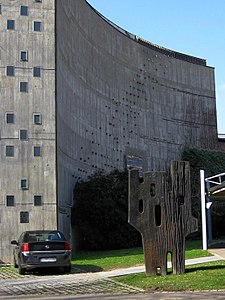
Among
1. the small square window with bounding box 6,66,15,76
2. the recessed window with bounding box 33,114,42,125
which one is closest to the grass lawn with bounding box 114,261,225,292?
the recessed window with bounding box 33,114,42,125

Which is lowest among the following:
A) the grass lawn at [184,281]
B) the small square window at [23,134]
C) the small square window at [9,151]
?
the grass lawn at [184,281]

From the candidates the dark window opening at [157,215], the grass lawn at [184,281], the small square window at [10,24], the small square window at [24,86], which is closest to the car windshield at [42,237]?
the grass lawn at [184,281]

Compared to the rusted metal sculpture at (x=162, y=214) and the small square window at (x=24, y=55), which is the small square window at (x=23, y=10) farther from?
the rusted metal sculpture at (x=162, y=214)

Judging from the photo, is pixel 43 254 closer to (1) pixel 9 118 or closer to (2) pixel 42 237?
(2) pixel 42 237

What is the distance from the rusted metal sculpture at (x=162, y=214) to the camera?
16.1 meters

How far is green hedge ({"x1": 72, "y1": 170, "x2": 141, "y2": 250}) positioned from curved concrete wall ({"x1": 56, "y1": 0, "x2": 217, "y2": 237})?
991 mm

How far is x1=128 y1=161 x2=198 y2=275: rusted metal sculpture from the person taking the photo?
16.1m

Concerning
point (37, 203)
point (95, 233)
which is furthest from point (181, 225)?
point (95, 233)

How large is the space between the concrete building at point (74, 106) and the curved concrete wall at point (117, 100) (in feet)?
0.26

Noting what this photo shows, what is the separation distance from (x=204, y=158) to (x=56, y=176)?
84.6 ft

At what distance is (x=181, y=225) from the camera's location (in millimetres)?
16422

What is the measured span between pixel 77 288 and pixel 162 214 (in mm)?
3317

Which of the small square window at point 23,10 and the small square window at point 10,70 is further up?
the small square window at point 23,10

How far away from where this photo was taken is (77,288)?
14656 mm
